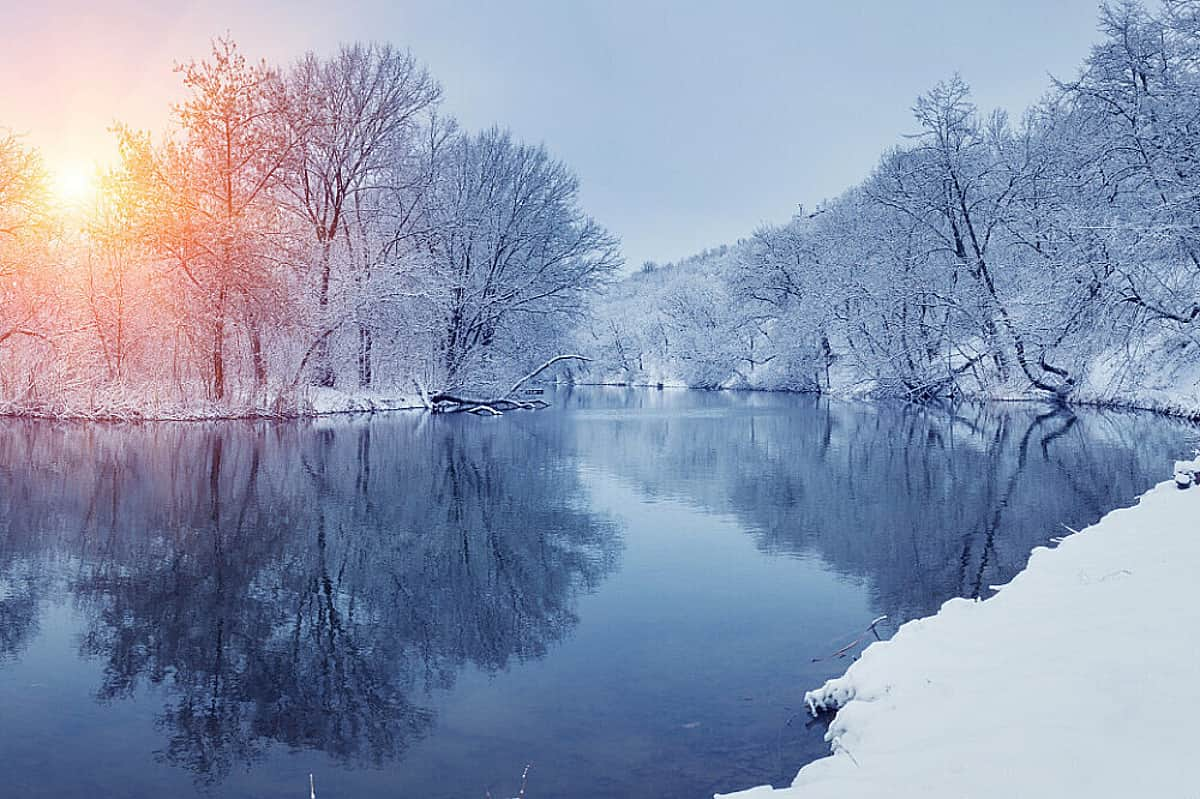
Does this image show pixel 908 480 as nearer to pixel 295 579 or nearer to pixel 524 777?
pixel 295 579

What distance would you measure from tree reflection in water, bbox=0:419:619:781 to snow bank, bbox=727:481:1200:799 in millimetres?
2445

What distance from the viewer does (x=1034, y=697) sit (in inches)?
168

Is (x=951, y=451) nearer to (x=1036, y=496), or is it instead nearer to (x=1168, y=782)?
(x=1036, y=496)

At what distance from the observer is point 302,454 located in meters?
17.6

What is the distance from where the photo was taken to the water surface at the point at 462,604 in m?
4.52

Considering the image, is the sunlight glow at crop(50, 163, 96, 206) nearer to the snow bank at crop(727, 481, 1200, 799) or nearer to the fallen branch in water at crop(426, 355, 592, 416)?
the fallen branch in water at crop(426, 355, 592, 416)

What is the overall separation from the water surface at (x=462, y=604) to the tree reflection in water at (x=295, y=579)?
36mm

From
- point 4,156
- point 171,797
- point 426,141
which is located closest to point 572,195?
point 426,141

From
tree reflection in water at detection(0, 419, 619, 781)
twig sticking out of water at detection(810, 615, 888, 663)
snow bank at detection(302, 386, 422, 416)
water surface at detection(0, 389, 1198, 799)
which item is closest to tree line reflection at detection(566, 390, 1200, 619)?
water surface at detection(0, 389, 1198, 799)

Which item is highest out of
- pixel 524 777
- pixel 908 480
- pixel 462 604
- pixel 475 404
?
pixel 475 404

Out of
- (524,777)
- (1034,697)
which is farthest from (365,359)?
(1034,697)

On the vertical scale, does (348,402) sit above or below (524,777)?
above

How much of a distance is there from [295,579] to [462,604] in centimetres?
185

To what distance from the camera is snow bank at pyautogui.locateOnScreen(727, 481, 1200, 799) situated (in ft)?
11.0
